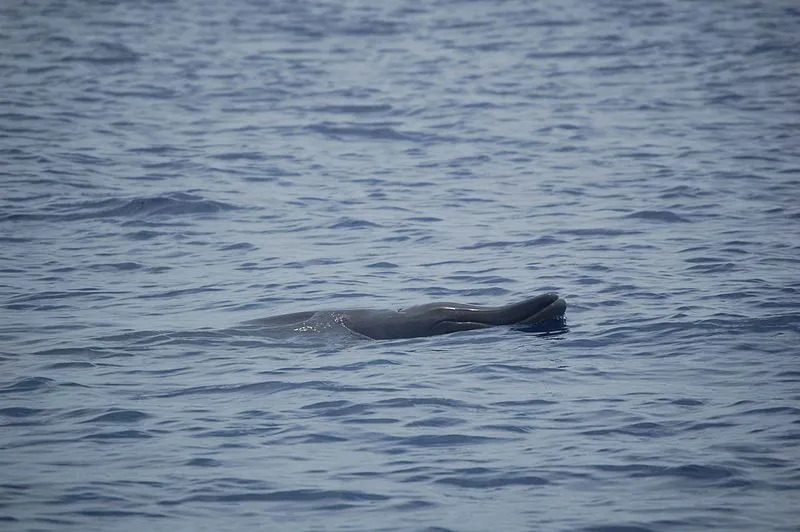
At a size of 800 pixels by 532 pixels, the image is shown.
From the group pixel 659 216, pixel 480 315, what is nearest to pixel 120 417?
pixel 480 315

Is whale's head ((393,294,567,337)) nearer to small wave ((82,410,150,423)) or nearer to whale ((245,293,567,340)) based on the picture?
Answer: whale ((245,293,567,340))

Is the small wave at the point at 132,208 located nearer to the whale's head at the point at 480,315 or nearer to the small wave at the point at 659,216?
the small wave at the point at 659,216

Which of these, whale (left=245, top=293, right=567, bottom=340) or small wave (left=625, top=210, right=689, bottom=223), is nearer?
whale (left=245, top=293, right=567, bottom=340)

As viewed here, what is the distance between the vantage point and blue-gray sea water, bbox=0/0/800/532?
11.1 m

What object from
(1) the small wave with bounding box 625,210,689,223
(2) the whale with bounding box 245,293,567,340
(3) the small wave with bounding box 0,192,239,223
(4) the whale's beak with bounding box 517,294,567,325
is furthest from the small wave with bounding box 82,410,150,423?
(1) the small wave with bounding box 625,210,689,223

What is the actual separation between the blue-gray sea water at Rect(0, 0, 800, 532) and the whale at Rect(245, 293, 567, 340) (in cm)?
23

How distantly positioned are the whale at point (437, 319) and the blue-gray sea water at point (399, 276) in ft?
0.74

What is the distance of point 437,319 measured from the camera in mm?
15188

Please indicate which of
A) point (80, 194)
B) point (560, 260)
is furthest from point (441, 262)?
point (80, 194)

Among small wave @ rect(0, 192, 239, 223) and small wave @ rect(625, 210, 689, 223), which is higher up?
small wave @ rect(0, 192, 239, 223)

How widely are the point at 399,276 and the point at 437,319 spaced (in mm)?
2899

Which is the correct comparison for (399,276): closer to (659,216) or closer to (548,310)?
(548,310)

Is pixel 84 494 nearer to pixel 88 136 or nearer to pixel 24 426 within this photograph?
pixel 24 426

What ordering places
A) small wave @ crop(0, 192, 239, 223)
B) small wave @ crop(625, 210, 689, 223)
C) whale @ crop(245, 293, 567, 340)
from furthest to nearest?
1. small wave @ crop(0, 192, 239, 223)
2. small wave @ crop(625, 210, 689, 223)
3. whale @ crop(245, 293, 567, 340)
